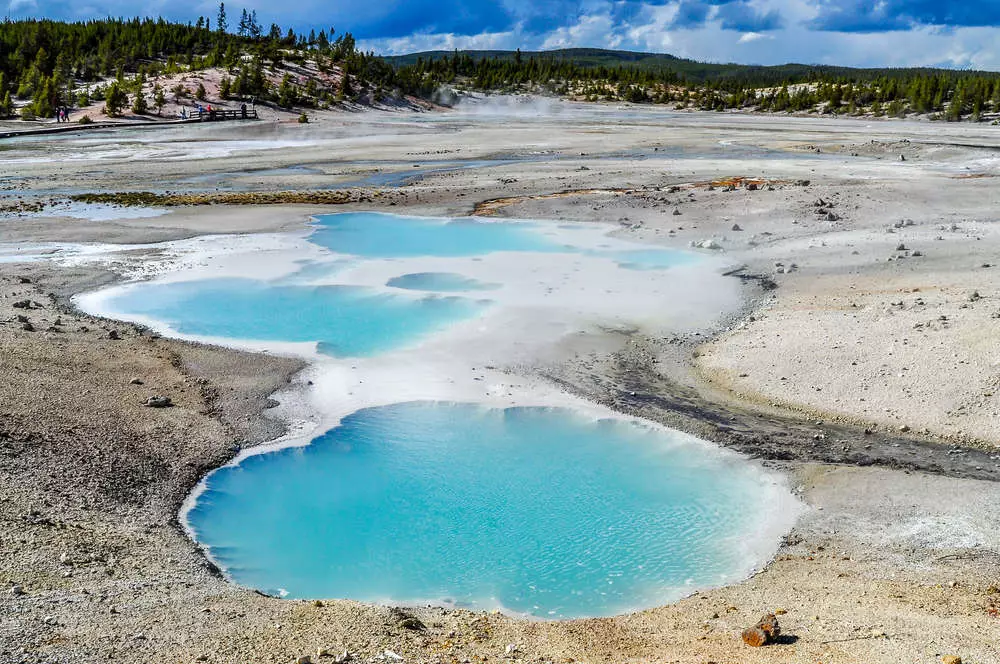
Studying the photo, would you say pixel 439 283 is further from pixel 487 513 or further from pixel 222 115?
pixel 222 115

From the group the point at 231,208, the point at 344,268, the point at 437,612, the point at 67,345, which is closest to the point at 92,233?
the point at 231,208

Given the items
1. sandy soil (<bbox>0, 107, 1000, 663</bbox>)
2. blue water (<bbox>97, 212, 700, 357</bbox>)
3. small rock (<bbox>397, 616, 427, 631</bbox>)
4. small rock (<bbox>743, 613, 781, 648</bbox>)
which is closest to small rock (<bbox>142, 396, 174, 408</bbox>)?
sandy soil (<bbox>0, 107, 1000, 663</bbox>)

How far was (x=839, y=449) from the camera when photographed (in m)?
10.3

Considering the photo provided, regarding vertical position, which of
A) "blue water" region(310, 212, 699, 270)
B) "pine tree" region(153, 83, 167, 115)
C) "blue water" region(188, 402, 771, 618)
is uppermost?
"pine tree" region(153, 83, 167, 115)

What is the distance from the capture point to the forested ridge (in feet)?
215

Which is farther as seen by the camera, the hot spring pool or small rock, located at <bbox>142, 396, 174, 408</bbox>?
small rock, located at <bbox>142, 396, 174, 408</bbox>

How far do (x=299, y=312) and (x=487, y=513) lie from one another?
315 inches

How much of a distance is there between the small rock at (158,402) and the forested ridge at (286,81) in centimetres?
5372

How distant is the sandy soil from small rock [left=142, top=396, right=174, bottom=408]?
0.15 m

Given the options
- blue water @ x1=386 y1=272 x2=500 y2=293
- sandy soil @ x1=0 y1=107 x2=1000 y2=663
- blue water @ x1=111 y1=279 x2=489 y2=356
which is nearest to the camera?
sandy soil @ x1=0 y1=107 x2=1000 y2=663

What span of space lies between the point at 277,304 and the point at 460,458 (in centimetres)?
743

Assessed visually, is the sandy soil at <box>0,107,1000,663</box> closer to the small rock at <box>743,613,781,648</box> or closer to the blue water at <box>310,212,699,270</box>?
the small rock at <box>743,613,781,648</box>

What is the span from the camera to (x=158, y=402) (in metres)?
10.9

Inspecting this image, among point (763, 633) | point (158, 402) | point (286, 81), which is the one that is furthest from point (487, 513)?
point (286, 81)
